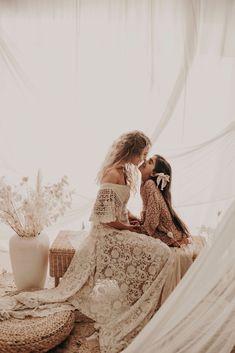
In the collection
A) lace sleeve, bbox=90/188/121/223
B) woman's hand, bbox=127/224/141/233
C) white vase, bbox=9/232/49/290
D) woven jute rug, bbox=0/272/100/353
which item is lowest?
woven jute rug, bbox=0/272/100/353

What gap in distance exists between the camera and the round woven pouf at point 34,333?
2.11 metres

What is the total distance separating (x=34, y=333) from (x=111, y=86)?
6.08 ft

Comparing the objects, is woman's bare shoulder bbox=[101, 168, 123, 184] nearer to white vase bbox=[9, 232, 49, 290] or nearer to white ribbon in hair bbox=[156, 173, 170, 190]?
white ribbon in hair bbox=[156, 173, 170, 190]

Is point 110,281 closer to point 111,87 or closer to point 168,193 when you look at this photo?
point 168,193

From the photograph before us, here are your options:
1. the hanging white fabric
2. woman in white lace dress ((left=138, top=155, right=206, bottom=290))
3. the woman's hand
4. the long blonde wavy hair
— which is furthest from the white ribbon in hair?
the hanging white fabric

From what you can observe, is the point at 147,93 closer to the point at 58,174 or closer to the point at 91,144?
the point at 91,144

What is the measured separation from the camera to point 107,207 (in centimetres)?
255

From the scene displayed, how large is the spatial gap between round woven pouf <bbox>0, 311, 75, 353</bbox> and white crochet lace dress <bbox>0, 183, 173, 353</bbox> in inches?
3.3

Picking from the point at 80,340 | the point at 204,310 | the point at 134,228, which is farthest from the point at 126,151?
the point at 204,310

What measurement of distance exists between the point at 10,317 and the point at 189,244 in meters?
1.08

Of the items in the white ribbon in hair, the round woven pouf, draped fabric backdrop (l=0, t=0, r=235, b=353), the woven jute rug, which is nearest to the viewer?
the round woven pouf

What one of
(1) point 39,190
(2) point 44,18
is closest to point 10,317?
(1) point 39,190

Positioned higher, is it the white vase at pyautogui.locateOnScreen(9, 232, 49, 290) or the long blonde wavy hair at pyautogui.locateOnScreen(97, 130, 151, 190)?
the long blonde wavy hair at pyautogui.locateOnScreen(97, 130, 151, 190)

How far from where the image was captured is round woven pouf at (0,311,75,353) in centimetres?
211
